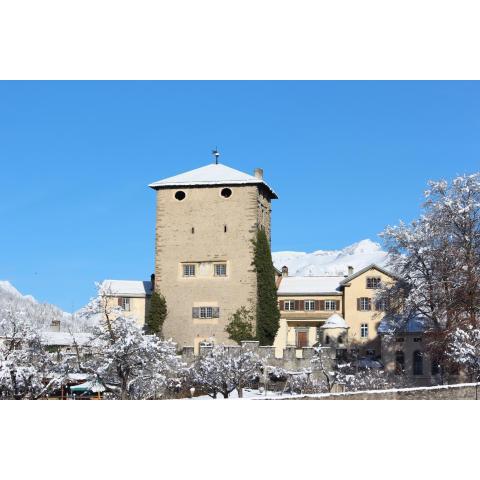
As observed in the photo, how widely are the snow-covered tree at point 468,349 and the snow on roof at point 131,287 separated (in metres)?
21.3

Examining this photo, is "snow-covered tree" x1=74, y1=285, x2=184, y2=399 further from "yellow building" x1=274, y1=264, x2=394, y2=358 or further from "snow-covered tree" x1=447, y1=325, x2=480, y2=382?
"yellow building" x1=274, y1=264, x2=394, y2=358

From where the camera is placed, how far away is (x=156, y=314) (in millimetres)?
45375

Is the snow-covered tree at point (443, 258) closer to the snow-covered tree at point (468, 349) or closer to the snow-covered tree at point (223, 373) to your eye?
the snow-covered tree at point (468, 349)

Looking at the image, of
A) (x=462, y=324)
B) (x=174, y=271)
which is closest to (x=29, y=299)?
(x=174, y=271)

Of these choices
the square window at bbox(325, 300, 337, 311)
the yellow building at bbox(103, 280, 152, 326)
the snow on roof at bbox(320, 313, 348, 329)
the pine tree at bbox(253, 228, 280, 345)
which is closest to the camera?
the pine tree at bbox(253, 228, 280, 345)

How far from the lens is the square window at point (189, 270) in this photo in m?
45.9

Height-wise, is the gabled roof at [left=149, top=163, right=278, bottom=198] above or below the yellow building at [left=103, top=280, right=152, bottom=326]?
above

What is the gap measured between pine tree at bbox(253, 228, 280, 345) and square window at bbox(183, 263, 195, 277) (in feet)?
10.8

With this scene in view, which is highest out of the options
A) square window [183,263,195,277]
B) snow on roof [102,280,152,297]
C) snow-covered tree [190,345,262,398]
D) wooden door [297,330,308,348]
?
square window [183,263,195,277]

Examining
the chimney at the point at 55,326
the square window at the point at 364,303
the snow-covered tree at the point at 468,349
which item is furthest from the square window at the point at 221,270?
the chimney at the point at 55,326

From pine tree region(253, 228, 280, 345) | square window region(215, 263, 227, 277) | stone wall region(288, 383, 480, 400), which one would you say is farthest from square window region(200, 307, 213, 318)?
stone wall region(288, 383, 480, 400)

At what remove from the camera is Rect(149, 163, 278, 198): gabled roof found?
150 feet

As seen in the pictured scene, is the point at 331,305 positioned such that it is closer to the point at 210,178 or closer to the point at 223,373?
the point at 210,178
